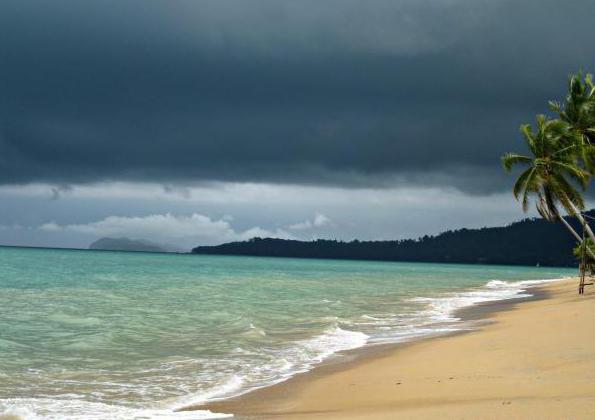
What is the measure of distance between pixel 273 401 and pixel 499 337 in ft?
30.0

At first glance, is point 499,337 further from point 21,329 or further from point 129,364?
point 21,329

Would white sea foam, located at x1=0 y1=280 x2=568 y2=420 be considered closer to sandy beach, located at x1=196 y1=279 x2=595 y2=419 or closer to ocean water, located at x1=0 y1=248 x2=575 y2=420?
ocean water, located at x1=0 y1=248 x2=575 y2=420

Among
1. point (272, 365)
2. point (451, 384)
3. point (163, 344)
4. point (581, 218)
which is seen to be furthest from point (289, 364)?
point (581, 218)

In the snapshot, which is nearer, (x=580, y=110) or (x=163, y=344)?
(x=163, y=344)

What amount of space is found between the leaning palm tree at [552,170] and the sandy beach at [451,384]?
19.9m

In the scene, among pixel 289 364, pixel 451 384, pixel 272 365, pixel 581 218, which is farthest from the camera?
pixel 581 218

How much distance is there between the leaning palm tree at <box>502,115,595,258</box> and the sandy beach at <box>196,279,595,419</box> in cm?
1989

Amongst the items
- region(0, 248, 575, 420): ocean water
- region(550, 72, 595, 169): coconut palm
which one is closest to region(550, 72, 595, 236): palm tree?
region(550, 72, 595, 169): coconut palm

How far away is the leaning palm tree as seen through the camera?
34594mm

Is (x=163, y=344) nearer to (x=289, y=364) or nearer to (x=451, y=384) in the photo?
(x=289, y=364)

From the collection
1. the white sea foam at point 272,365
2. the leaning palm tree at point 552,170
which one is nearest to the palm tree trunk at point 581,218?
the leaning palm tree at point 552,170

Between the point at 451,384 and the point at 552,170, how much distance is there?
2820cm

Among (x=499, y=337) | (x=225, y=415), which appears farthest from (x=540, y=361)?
(x=225, y=415)

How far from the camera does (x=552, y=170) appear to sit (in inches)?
1387
